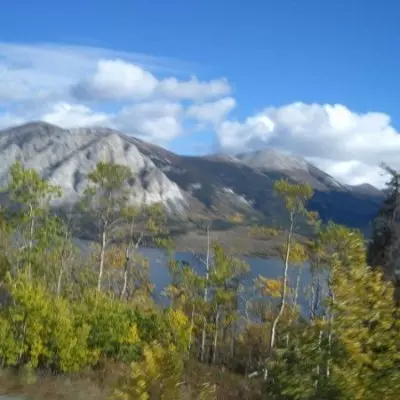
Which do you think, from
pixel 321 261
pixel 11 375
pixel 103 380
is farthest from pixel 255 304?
pixel 11 375

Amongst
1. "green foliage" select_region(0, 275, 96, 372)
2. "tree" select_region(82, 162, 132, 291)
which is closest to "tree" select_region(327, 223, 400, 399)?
"green foliage" select_region(0, 275, 96, 372)

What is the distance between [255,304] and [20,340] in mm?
27779

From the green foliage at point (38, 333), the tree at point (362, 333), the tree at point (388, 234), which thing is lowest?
the green foliage at point (38, 333)

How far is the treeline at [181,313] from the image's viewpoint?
8125 mm

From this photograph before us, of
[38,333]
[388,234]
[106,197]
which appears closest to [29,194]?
[106,197]

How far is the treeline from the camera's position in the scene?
8.12 metres

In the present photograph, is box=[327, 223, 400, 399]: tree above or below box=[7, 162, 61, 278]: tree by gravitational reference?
below

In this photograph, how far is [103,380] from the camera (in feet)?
92.7

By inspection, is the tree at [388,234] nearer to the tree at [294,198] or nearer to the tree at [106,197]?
the tree at [294,198]

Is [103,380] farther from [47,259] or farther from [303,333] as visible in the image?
[303,333]

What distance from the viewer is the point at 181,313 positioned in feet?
131

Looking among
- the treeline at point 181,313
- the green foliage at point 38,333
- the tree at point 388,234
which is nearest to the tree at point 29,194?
the treeline at point 181,313

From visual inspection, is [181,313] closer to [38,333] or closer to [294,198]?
[294,198]

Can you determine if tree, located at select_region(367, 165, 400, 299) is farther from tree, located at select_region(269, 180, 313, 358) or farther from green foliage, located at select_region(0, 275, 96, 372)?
green foliage, located at select_region(0, 275, 96, 372)
